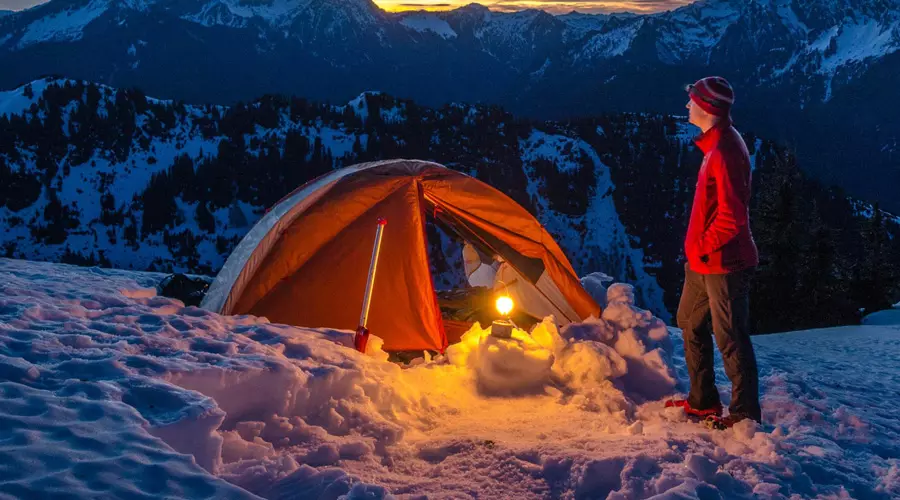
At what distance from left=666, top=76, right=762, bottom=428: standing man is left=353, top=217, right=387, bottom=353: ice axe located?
313 cm

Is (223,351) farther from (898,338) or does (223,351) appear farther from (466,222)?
(898,338)

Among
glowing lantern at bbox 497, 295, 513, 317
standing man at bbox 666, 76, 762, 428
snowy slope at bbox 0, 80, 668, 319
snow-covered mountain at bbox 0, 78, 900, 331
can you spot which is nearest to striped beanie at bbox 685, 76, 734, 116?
standing man at bbox 666, 76, 762, 428

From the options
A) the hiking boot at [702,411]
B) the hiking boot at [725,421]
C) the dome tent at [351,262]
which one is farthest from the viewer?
the dome tent at [351,262]

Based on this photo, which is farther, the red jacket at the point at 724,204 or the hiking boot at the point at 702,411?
the hiking boot at the point at 702,411

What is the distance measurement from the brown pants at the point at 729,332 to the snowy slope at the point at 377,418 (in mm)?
258

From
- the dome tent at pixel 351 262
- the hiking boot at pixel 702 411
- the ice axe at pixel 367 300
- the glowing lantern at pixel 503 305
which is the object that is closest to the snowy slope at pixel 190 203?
the dome tent at pixel 351 262

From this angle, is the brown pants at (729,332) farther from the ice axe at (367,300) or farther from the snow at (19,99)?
the snow at (19,99)

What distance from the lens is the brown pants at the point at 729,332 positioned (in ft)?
15.2

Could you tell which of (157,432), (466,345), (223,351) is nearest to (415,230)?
(466,345)

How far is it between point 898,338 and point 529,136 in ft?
483

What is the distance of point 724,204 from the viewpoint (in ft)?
14.9

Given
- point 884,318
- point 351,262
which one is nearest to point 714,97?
point 351,262

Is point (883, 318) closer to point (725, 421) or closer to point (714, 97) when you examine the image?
point (725, 421)

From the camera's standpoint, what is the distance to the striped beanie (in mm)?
4602
